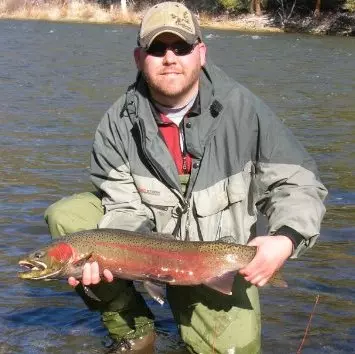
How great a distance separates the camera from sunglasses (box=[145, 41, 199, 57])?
3.97m

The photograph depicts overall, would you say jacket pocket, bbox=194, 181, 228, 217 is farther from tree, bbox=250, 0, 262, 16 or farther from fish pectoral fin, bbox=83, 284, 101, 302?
tree, bbox=250, 0, 262, 16

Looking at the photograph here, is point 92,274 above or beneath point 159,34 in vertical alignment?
beneath

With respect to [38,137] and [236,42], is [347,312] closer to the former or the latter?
[38,137]

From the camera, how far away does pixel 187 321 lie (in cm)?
412

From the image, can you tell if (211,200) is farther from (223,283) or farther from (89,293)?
(89,293)

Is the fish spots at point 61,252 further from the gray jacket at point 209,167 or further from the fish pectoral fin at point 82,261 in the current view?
the gray jacket at point 209,167

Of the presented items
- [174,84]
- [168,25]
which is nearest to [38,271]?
[174,84]

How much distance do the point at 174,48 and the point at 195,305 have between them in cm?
136

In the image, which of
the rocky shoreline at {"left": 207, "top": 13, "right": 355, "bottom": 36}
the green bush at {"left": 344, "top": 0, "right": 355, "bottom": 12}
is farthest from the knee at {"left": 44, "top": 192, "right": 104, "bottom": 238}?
the green bush at {"left": 344, "top": 0, "right": 355, "bottom": 12}

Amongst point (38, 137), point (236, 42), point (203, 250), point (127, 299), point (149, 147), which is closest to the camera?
point (203, 250)

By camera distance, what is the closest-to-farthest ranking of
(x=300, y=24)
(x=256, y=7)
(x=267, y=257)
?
(x=267, y=257)
(x=300, y=24)
(x=256, y=7)

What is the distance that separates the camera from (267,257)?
11.5 ft

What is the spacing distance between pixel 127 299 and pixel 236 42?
2508cm

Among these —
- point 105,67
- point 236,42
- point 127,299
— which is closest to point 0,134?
point 127,299
